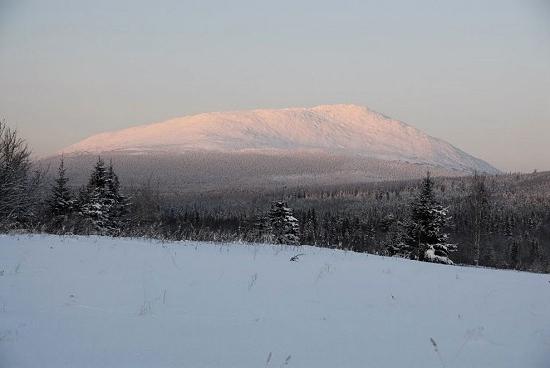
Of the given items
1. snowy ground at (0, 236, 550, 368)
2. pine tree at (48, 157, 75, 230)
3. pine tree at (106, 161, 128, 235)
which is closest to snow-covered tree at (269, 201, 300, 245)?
pine tree at (106, 161, 128, 235)

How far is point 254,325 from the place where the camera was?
21.0 feet

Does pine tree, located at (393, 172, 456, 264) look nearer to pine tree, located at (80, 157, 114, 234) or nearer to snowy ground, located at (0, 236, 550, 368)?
pine tree, located at (80, 157, 114, 234)

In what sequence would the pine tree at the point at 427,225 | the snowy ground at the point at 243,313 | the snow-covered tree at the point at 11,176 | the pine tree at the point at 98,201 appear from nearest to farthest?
the snowy ground at the point at 243,313 < the snow-covered tree at the point at 11,176 < the pine tree at the point at 427,225 < the pine tree at the point at 98,201

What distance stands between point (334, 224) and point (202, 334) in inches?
4434

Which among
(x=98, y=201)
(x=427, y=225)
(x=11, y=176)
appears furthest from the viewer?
(x=98, y=201)

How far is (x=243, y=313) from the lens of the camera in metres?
6.85

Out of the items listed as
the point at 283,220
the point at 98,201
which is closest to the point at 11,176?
the point at 98,201

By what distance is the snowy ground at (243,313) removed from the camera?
5488mm

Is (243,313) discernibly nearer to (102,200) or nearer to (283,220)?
(283,220)

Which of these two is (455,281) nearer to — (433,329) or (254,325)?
(433,329)

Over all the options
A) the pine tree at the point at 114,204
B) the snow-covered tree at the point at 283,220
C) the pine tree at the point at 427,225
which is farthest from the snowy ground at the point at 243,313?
the snow-covered tree at the point at 283,220

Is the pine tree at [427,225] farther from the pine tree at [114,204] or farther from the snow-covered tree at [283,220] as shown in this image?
the pine tree at [114,204]

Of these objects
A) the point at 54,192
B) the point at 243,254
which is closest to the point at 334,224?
the point at 54,192

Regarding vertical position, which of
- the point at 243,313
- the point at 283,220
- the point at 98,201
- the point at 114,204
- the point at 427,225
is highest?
the point at 98,201
